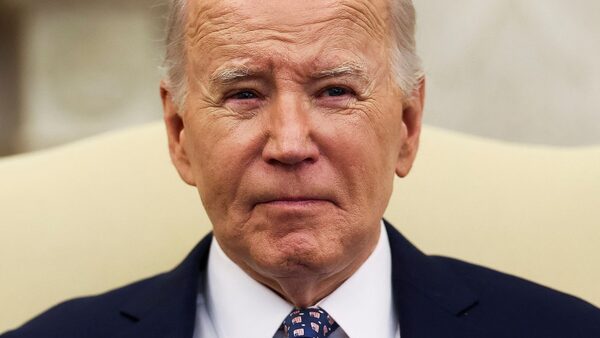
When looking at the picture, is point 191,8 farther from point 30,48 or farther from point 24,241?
point 30,48

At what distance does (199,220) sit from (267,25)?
0.80 m

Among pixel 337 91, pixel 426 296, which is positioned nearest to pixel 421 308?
pixel 426 296

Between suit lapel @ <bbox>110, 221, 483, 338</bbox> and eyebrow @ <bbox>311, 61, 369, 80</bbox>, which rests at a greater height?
eyebrow @ <bbox>311, 61, 369, 80</bbox>

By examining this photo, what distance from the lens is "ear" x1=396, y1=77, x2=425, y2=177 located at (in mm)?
2609

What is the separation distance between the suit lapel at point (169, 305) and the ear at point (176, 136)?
0.19m

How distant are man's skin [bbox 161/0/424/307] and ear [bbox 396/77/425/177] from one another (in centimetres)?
8

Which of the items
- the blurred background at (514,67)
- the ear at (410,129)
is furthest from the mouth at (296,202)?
the blurred background at (514,67)

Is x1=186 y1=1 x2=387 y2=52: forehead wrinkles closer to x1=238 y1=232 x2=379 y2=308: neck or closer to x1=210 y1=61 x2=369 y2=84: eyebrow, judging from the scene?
x1=210 y1=61 x2=369 y2=84: eyebrow

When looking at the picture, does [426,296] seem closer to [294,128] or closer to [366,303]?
[366,303]

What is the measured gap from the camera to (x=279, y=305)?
2.58 metres

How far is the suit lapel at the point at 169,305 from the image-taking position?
102 inches

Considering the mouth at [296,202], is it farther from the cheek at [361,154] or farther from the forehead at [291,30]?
the forehead at [291,30]

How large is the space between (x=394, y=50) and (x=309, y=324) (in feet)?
1.74

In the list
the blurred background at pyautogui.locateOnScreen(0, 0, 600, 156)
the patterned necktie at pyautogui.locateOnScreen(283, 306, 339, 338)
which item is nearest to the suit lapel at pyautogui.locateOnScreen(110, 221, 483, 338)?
the patterned necktie at pyautogui.locateOnScreen(283, 306, 339, 338)
